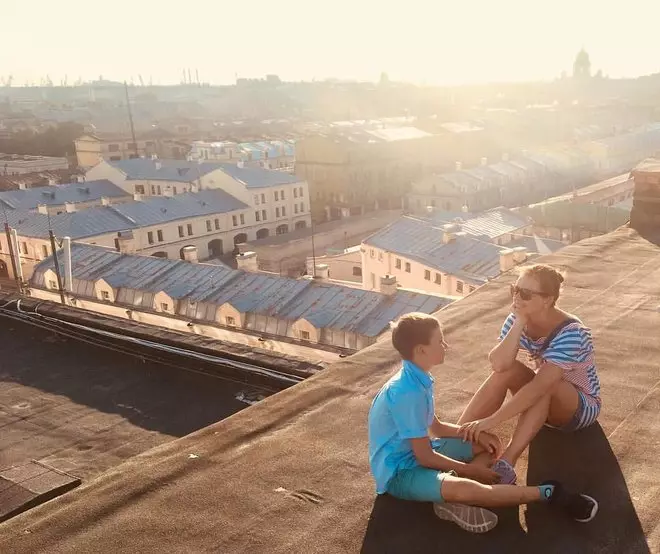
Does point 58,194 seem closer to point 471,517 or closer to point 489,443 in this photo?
point 489,443

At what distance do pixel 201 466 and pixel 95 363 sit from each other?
15.6 ft

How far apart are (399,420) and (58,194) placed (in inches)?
1746

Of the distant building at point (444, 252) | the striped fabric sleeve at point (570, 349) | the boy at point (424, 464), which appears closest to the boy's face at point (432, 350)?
the boy at point (424, 464)

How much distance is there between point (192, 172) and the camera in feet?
158

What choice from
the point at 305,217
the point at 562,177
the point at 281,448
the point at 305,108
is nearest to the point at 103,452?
the point at 281,448

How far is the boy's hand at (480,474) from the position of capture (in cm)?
343

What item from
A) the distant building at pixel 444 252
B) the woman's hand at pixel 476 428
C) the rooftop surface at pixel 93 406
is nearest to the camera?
the woman's hand at pixel 476 428

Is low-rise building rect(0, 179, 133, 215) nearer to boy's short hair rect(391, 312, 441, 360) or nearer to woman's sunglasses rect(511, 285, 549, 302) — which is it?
woman's sunglasses rect(511, 285, 549, 302)

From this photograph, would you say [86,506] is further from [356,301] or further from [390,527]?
[356,301]

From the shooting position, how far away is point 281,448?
412cm

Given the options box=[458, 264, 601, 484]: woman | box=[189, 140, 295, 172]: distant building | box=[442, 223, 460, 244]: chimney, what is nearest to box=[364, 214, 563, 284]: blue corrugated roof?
box=[442, 223, 460, 244]: chimney

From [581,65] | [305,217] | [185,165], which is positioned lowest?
[305,217]

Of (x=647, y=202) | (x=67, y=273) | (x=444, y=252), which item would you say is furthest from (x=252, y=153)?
(x=647, y=202)

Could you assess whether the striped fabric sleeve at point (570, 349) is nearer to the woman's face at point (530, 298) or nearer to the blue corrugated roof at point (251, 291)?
the woman's face at point (530, 298)
